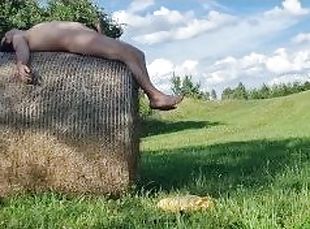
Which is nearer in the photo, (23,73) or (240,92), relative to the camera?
(23,73)

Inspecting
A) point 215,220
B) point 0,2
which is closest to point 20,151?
point 215,220

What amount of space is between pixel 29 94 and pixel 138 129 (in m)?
1.05

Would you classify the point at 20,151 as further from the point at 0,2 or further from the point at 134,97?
the point at 0,2

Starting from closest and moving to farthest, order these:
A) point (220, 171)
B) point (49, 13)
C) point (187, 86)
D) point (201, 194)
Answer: point (201, 194) < point (220, 171) < point (49, 13) < point (187, 86)

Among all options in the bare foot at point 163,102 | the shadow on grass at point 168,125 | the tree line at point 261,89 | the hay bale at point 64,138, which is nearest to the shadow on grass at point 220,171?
the hay bale at point 64,138

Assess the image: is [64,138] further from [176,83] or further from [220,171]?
[176,83]

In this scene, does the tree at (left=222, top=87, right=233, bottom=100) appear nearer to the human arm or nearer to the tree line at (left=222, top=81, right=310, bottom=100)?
the tree line at (left=222, top=81, right=310, bottom=100)

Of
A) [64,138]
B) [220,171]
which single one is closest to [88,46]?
[64,138]

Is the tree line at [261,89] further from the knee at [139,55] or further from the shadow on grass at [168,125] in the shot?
the knee at [139,55]

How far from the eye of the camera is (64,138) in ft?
20.4

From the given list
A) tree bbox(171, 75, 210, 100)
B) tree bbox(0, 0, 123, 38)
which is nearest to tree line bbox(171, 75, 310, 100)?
tree bbox(171, 75, 210, 100)

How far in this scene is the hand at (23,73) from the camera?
6383 mm

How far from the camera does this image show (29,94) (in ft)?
20.9

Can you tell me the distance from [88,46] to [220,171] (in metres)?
2.11
